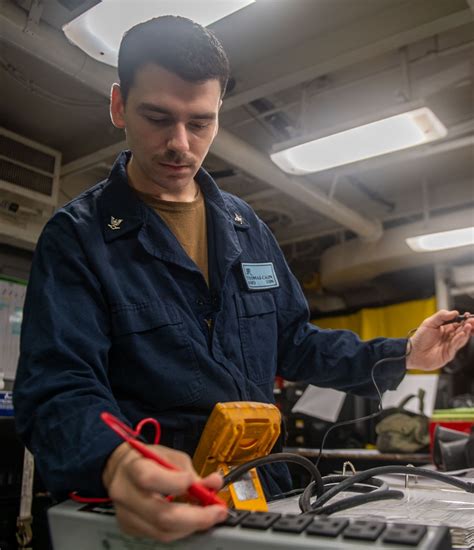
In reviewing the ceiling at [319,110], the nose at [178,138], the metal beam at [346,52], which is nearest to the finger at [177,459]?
the nose at [178,138]

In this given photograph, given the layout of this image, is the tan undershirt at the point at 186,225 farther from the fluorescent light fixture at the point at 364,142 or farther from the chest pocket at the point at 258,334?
the fluorescent light fixture at the point at 364,142

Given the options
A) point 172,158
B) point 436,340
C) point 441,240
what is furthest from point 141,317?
point 441,240

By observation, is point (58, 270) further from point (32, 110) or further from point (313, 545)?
point (32, 110)

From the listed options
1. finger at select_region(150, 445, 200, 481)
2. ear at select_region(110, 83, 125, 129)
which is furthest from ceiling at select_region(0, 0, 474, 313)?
finger at select_region(150, 445, 200, 481)

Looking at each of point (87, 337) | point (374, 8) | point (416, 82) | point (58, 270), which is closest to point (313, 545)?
point (87, 337)

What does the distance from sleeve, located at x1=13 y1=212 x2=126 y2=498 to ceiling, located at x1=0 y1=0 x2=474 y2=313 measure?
1.38 m

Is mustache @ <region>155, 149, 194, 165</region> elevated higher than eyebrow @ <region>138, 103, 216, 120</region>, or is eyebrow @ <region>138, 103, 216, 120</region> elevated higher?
eyebrow @ <region>138, 103, 216, 120</region>

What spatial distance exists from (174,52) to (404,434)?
2.90m

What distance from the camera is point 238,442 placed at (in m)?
0.72

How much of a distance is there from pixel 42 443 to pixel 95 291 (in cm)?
25

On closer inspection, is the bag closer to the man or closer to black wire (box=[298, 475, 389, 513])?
the man

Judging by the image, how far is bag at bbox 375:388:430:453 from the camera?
324 centimetres

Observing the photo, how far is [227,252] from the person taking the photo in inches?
40.2

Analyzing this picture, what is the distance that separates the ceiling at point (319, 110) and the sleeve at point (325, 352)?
1309mm
